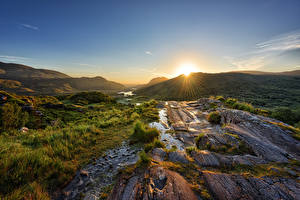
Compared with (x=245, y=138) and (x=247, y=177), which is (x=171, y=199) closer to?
(x=247, y=177)

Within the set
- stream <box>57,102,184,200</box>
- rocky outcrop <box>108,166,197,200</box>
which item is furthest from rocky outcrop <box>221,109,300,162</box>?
rocky outcrop <box>108,166,197,200</box>

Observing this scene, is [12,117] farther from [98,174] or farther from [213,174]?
[213,174]

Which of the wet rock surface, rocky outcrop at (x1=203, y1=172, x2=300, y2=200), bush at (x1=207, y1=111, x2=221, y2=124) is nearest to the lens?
rocky outcrop at (x1=203, y1=172, x2=300, y2=200)

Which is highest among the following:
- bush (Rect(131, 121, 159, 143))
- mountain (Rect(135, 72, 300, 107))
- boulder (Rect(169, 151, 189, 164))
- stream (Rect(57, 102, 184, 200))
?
mountain (Rect(135, 72, 300, 107))

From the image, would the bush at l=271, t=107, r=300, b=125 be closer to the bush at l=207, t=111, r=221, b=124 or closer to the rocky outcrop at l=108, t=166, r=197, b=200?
the bush at l=207, t=111, r=221, b=124

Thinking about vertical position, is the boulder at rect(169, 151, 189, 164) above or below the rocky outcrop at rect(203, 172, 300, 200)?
below

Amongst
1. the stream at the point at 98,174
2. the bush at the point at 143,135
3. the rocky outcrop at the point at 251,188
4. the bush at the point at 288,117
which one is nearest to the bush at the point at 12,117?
the stream at the point at 98,174

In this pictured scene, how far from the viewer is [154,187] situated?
3330 mm

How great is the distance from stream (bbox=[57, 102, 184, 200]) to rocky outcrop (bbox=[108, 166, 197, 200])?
879 mm

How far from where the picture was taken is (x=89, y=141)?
7.15 m

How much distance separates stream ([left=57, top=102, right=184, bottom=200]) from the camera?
12.2ft

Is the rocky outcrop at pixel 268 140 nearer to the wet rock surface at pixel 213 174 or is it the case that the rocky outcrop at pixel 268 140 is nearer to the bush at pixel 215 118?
the wet rock surface at pixel 213 174

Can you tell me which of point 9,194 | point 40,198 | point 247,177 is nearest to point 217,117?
point 247,177

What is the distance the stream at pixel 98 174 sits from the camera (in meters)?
3.72
